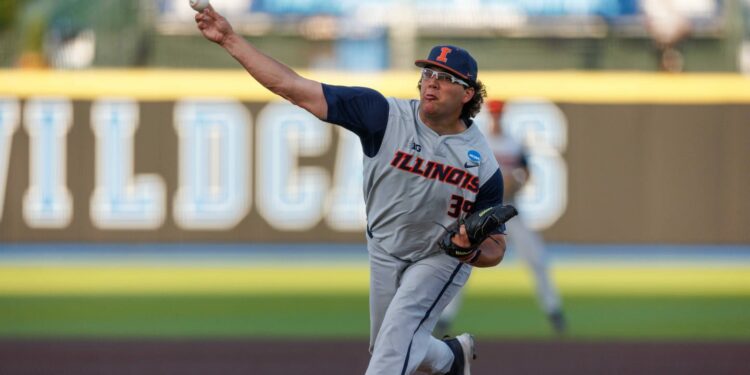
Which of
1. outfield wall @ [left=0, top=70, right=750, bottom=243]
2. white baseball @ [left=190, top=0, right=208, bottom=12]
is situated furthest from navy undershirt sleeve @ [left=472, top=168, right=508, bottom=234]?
outfield wall @ [left=0, top=70, right=750, bottom=243]

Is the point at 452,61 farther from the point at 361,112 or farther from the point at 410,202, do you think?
the point at 410,202

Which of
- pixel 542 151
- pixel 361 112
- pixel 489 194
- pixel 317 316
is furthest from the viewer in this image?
pixel 542 151

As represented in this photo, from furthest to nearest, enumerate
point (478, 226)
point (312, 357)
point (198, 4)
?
point (312, 357) < point (478, 226) < point (198, 4)


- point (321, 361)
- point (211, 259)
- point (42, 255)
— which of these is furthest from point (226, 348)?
point (42, 255)

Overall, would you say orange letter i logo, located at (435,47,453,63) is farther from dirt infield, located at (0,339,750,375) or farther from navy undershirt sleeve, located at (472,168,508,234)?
dirt infield, located at (0,339,750,375)

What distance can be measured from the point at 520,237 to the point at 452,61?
492cm

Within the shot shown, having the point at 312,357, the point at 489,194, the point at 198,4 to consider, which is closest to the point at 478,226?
the point at 489,194

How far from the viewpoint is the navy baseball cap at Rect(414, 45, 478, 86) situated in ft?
18.6

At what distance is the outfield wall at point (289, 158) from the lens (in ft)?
53.7

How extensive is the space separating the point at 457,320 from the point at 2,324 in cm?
413

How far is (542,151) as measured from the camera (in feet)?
54.9

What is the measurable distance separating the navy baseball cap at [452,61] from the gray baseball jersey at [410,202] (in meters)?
0.27

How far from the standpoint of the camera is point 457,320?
11.1 metres

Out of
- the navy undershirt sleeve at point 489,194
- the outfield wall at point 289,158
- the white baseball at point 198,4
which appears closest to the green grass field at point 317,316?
the outfield wall at point 289,158
